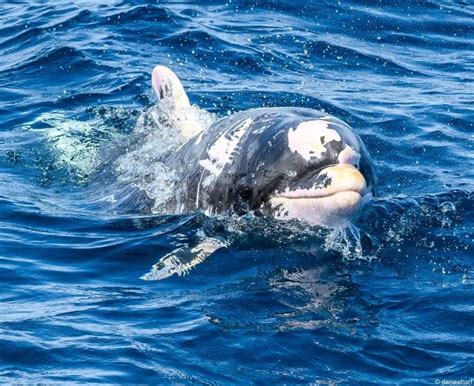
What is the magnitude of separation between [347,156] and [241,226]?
5.68 feet

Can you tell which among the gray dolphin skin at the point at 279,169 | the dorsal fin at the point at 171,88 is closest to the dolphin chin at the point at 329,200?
the gray dolphin skin at the point at 279,169

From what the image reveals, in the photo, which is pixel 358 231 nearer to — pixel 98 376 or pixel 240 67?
pixel 98 376

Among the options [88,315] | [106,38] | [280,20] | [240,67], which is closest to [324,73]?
[240,67]

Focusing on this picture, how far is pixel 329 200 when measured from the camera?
11.1 metres

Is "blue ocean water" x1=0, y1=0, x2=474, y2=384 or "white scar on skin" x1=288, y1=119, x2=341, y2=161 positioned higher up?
"white scar on skin" x1=288, y1=119, x2=341, y2=161

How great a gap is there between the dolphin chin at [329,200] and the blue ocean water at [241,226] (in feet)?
1.00

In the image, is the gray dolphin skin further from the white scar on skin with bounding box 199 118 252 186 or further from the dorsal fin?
the dorsal fin

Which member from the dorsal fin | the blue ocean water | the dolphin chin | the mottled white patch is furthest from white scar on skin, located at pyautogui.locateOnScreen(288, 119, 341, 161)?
the dorsal fin

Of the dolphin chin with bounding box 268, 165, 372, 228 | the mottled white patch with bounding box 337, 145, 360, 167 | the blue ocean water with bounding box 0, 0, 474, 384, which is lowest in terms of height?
the blue ocean water with bounding box 0, 0, 474, 384

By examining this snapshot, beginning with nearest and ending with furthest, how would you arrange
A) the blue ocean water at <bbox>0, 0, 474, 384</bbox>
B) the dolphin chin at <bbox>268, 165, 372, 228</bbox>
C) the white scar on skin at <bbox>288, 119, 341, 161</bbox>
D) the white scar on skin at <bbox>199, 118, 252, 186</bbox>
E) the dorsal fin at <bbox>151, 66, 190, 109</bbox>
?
the blue ocean water at <bbox>0, 0, 474, 384</bbox> < the dolphin chin at <bbox>268, 165, 372, 228</bbox> < the white scar on skin at <bbox>288, 119, 341, 161</bbox> < the white scar on skin at <bbox>199, 118, 252, 186</bbox> < the dorsal fin at <bbox>151, 66, 190, 109</bbox>

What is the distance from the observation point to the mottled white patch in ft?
36.3

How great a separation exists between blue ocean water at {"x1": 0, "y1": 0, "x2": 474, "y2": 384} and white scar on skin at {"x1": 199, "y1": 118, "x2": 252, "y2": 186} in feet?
2.08

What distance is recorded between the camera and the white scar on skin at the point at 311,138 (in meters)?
11.2

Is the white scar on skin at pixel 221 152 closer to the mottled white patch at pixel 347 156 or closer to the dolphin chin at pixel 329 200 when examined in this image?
the dolphin chin at pixel 329 200
